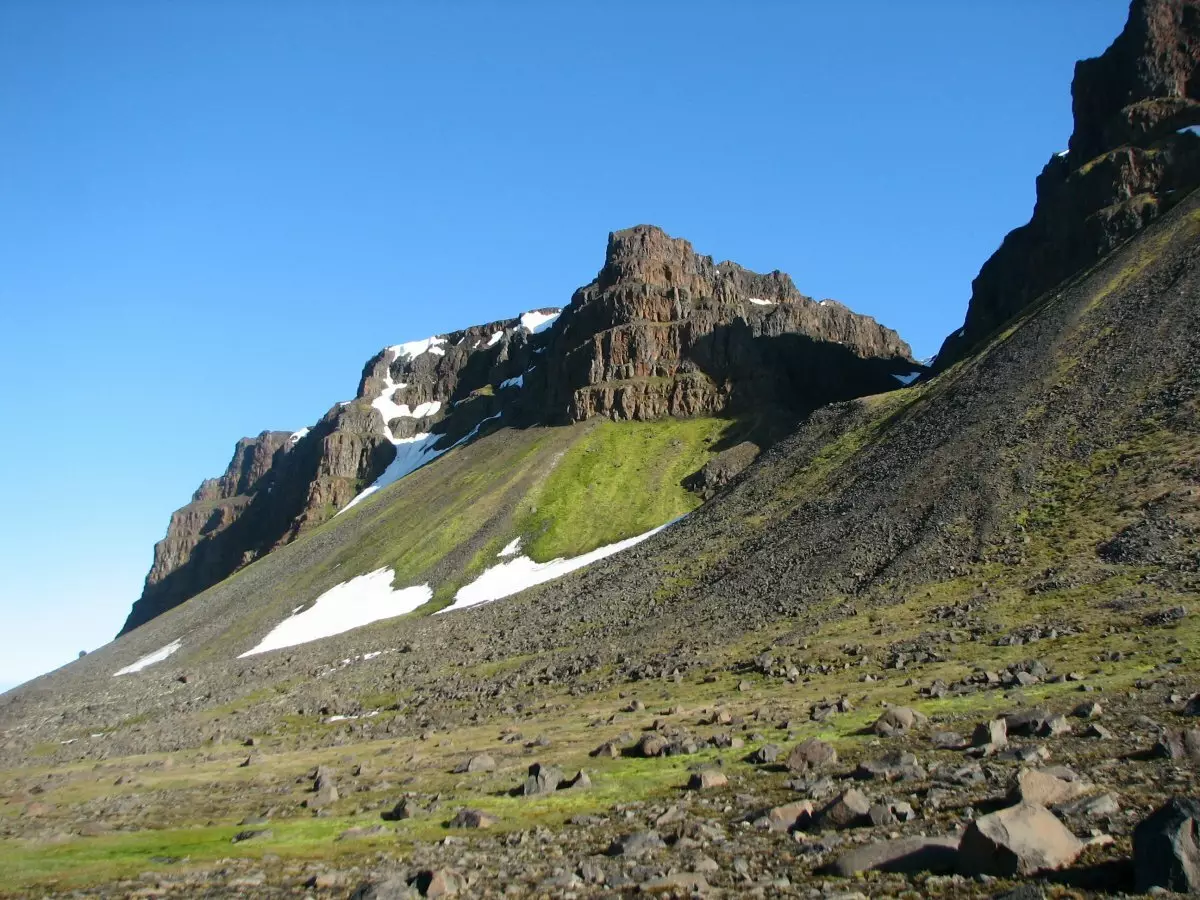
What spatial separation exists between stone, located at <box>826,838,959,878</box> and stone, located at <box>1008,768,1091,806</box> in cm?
251

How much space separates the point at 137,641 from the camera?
456 feet

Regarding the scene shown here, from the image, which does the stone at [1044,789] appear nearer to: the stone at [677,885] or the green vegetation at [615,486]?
the stone at [677,885]

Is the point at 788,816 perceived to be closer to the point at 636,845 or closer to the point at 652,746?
the point at 636,845

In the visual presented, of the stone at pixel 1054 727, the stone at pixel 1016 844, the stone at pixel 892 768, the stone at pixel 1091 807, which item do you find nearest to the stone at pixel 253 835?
the stone at pixel 892 768

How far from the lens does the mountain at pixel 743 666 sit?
19.7 m

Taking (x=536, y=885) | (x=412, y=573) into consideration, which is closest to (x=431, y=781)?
(x=536, y=885)

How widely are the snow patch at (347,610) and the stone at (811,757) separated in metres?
92.9

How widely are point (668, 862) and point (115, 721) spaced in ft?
278

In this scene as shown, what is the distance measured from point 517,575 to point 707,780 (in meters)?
93.2

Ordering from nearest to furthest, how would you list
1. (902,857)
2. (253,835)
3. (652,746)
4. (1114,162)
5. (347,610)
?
(902,857), (253,835), (652,746), (347,610), (1114,162)

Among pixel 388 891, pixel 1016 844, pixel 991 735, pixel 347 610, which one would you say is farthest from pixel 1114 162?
pixel 388 891

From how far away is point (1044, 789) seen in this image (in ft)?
60.0

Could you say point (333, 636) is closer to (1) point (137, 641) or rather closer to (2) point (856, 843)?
(1) point (137, 641)

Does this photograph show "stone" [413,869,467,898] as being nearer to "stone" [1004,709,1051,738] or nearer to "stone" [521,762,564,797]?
"stone" [521,762,564,797]
